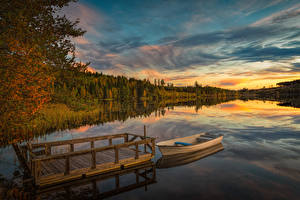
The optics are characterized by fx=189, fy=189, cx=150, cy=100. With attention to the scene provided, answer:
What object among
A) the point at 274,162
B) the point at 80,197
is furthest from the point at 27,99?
the point at 274,162

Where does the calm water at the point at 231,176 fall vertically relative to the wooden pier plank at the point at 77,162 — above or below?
below

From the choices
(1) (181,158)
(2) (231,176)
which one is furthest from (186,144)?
(2) (231,176)

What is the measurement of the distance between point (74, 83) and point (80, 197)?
15.4 meters

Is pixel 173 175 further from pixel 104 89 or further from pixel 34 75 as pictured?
pixel 104 89

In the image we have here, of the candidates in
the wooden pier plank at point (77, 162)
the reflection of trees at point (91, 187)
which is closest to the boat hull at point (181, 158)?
the wooden pier plank at point (77, 162)

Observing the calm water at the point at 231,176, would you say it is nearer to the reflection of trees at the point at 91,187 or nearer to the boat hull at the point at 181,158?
the reflection of trees at the point at 91,187

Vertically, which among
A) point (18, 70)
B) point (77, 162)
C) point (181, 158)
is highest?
point (18, 70)

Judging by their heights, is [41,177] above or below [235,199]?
above

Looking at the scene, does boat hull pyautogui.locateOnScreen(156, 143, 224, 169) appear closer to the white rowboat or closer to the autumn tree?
the white rowboat

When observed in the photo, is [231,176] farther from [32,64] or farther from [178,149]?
[32,64]

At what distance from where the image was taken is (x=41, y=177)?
10797 millimetres

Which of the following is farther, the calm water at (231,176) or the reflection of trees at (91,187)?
the calm water at (231,176)

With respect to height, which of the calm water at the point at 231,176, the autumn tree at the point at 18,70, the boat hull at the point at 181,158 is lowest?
the calm water at the point at 231,176

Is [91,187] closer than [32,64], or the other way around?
[91,187]
